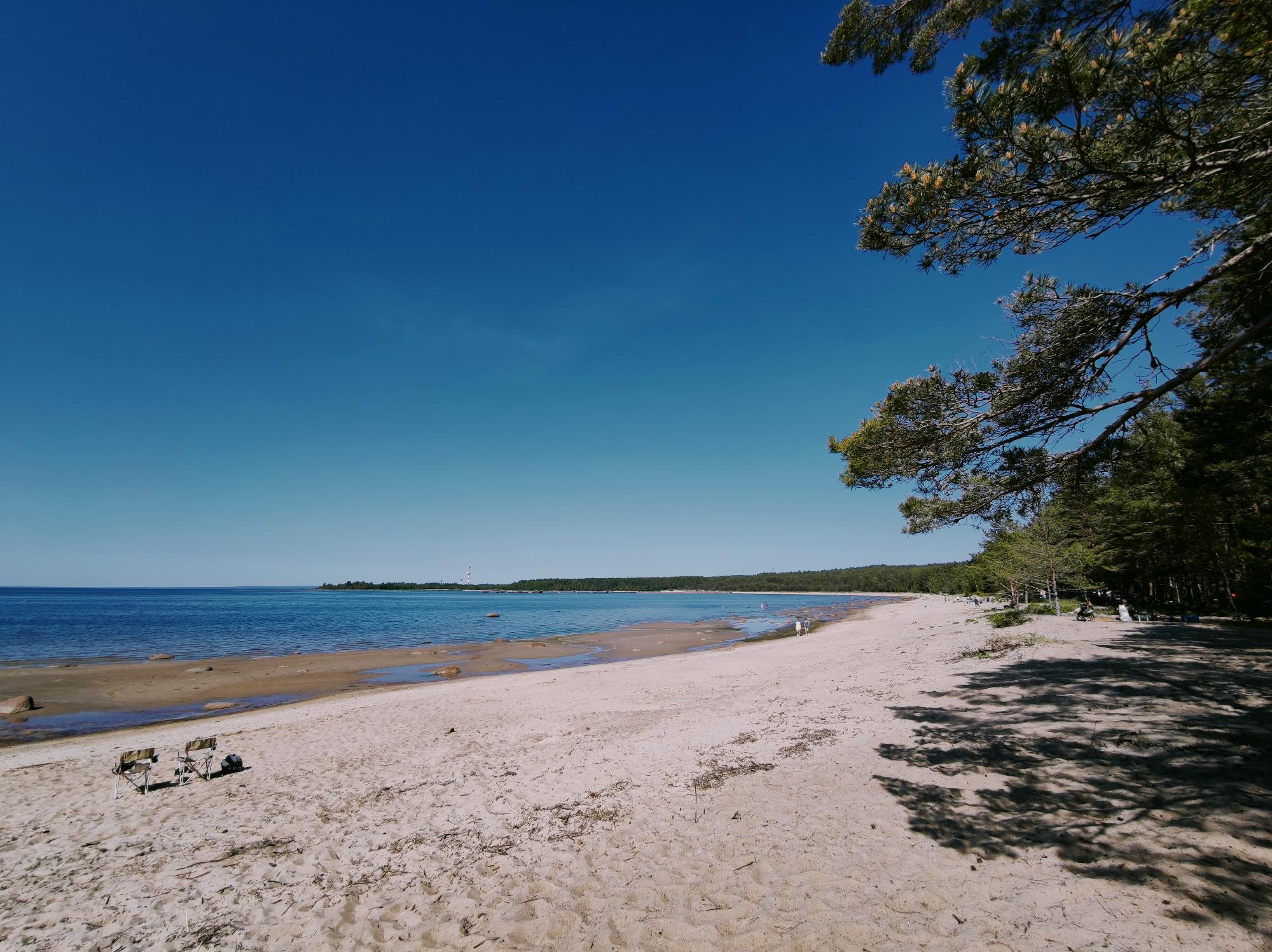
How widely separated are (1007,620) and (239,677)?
37519 mm

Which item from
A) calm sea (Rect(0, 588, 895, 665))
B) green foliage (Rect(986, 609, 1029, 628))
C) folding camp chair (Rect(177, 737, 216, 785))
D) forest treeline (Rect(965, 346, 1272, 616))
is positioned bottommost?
calm sea (Rect(0, 588, 895, 665))

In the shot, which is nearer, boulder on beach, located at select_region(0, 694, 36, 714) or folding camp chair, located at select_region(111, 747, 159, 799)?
folding camp chair, located at select_region(111, 747, 159, 799)

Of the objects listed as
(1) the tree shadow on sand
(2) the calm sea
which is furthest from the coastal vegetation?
(2) the calm sea

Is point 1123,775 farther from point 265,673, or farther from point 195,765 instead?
point 265,673

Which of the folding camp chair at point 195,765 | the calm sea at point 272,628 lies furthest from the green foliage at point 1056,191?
the calm sea at point 272,628

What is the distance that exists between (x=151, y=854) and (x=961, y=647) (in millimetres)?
21747

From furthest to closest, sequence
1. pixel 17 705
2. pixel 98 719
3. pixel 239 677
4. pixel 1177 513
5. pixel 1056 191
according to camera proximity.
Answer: pixel 239 677 → pixel 1177 513 → pixel 17 705 → pixel 98 719 → pixel 1056 191

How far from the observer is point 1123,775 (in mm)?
6223

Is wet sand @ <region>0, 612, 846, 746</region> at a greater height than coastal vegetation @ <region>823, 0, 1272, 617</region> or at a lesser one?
lesser

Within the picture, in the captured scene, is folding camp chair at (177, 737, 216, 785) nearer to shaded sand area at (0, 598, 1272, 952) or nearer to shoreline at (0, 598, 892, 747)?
shaded sand area at (0, 598, 1272, 952)

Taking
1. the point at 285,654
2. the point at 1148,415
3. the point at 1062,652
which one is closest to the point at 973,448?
the point at 1148,415

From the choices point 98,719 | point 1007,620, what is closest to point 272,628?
point 98,719

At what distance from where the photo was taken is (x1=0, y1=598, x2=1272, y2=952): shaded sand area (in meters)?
4.30

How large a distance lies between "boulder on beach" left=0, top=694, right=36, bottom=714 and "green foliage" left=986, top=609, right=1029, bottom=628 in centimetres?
3869
